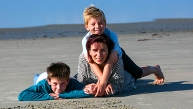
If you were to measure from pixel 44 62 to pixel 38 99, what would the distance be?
4.03 meters

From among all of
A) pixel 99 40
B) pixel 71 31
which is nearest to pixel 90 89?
pixel 99 40

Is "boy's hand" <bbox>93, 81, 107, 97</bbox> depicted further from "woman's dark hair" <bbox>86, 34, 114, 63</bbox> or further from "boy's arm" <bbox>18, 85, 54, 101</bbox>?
"boy's arm" <bbox>18, 85, 54, 101</bbox>

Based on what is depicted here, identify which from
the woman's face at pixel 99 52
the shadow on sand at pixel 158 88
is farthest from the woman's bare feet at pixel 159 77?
the woman's face at pixel 99 52

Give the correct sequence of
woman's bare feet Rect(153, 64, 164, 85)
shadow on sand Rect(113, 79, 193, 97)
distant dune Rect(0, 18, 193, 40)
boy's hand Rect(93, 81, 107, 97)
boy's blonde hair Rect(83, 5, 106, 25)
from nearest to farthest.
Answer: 1. boy's hand Rect(93, 81, 107, 97)
2. boy's blonde hair Rect(83, 5, 106, 25)
3. shadow on sand Rect(113, 79, 193, 97)
4. woman's bare feet Rect(153, 64, 164, 85)
5. distant dune Rect(0, 18, 193, 40)

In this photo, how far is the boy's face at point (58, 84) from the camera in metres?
5.71

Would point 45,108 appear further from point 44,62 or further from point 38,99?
point 44,62

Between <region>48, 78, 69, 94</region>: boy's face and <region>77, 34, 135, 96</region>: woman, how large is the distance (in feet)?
1.35

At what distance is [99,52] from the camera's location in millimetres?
5840

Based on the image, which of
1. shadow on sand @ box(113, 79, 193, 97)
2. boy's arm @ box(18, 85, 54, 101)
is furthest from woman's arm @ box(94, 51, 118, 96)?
boy's arm @ box(18, 85, 54, 101)

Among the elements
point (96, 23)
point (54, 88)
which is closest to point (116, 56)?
point (96, 23)

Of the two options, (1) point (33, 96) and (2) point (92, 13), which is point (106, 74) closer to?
(2) point (92, 13)

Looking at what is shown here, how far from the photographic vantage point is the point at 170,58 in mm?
9641

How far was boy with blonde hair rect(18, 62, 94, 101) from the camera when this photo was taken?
5.70 meters

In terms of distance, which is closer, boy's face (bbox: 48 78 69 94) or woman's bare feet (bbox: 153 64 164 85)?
boy's face (bbox: 48 78 69 94)
